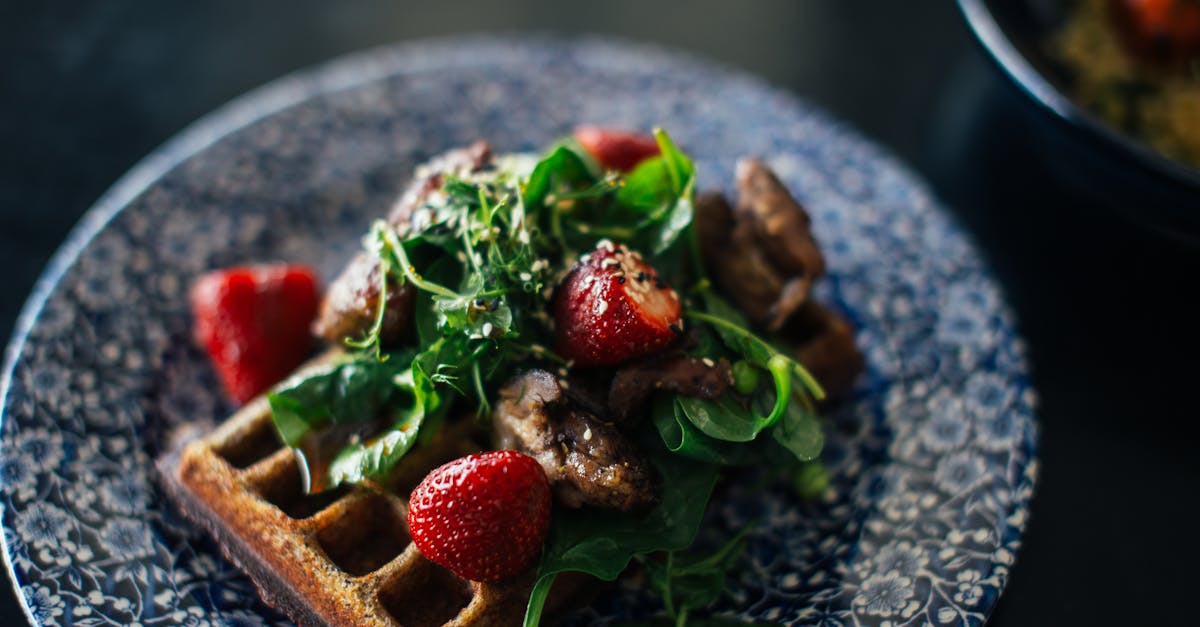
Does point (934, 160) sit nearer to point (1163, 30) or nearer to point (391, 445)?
Answer: point (1163, 30)

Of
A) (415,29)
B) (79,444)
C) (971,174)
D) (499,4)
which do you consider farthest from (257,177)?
(971,174)

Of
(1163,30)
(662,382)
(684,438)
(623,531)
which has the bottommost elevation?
(1163,30)

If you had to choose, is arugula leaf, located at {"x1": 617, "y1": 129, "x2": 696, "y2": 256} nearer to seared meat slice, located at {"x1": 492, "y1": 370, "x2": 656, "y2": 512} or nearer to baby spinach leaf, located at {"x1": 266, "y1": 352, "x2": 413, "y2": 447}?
seared meat slice, located at {"x1": 492, "y1": 370, "x2": 656, "y2": 512}

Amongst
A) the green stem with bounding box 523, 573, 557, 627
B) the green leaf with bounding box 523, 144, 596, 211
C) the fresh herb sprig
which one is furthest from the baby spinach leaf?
the green stem with bounding box 523, 573, 557, 627

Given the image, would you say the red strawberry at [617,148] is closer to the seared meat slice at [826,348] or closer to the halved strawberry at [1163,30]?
the seared meat slice at [826,348]

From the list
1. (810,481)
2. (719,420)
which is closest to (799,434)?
(719,420)

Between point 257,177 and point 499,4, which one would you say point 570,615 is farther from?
point 499,4
